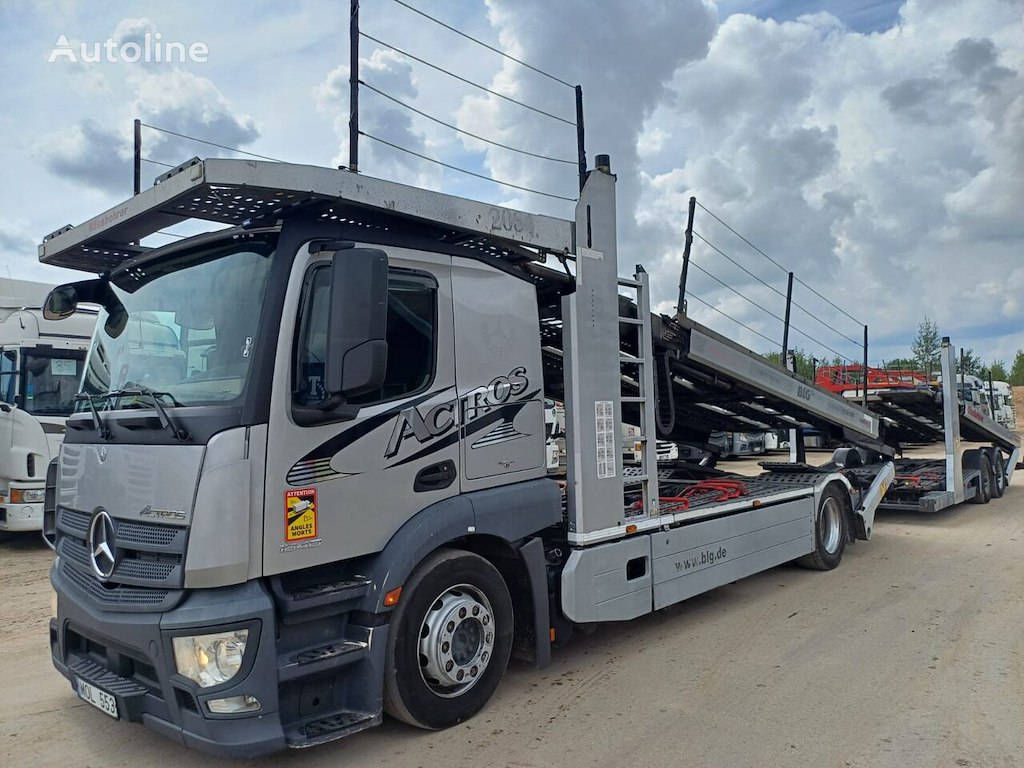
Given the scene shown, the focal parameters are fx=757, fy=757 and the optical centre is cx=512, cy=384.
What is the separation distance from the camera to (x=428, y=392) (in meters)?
4.11

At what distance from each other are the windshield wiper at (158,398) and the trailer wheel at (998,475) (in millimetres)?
13848

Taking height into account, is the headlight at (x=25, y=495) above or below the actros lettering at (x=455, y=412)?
below

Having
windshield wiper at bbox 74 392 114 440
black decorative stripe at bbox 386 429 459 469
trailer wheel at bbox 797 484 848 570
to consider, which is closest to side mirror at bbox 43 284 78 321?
windshield wiper at bbox 74 392 114 440

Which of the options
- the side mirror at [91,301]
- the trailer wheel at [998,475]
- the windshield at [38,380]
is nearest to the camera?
the side mirror at [91,301]

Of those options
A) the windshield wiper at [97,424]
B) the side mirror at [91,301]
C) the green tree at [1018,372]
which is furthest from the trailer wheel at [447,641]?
the green tree at [1018,372]

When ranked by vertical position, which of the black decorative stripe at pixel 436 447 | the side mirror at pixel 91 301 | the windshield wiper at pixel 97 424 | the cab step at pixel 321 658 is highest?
the side mirror at pixel 91 301

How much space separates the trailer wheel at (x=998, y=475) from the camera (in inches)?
519

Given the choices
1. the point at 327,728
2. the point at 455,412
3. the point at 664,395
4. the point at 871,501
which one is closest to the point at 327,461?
the point at 455,412

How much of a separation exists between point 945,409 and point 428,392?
31.0 ft

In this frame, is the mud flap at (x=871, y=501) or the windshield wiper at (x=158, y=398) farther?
the mud flap at (x=871, y=501)

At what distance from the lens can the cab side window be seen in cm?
356

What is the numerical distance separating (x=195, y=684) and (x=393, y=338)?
72.7 inches

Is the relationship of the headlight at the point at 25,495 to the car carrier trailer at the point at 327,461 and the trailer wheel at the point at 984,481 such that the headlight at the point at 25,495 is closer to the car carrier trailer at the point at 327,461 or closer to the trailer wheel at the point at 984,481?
the car carrier trailer at the point at 327,461

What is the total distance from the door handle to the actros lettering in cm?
16
